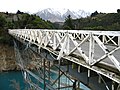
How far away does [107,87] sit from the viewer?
4.12 metres

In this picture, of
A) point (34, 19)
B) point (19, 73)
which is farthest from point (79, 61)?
point (34, 19)

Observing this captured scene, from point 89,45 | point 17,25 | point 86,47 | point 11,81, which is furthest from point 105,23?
point 89,45

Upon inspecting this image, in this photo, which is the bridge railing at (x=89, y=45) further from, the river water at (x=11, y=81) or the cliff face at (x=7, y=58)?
the cliff face at (x=7, y=58)

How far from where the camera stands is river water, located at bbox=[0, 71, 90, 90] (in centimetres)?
1850

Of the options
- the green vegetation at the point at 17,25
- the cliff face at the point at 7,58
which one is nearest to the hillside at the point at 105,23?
the green vegetation at the point at 17,25

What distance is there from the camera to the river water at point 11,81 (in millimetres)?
18498

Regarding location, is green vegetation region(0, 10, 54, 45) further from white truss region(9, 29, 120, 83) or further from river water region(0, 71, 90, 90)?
white truss region(9, 29, 120, 83)

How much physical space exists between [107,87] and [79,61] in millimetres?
882

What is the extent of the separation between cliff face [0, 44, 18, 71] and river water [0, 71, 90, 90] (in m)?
0.92

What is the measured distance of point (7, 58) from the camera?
26281mm

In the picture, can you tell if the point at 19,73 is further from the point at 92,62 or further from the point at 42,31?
the point at 92,62

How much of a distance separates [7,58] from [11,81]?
251 inches

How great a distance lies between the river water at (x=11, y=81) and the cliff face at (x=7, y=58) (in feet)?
3.02

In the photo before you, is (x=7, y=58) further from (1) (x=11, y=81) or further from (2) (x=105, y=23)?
(2) (x=105, y=23)
